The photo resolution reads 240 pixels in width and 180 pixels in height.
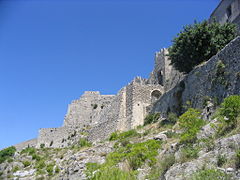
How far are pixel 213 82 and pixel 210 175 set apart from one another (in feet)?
33.1

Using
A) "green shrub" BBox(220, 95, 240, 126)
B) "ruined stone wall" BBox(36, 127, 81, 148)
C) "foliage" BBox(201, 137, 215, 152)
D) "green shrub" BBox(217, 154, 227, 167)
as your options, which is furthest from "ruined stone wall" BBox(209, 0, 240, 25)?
"ruined stone wall" BBox(36, 127, 81, 148)

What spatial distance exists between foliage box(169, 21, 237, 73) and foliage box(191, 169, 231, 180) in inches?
580

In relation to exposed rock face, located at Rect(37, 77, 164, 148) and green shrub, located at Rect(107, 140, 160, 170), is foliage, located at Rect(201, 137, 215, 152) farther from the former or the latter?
exposed rock face, located at Rect(37, 77, 164, 148)

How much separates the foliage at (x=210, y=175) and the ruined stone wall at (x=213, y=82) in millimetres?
7611

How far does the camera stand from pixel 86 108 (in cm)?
3909

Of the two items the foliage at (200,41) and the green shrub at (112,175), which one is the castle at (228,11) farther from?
the green shrub at (112,175)

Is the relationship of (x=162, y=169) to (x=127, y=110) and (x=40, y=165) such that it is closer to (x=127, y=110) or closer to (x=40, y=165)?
(x=40, y=165)

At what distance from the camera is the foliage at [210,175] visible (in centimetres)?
686

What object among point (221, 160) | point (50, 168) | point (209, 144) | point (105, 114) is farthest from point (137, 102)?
point (221, 160)

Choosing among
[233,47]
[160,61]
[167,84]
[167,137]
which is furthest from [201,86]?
[160,61]

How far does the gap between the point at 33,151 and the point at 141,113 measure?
1187 centimetres

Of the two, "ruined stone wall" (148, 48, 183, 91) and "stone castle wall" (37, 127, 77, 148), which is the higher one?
"ruined stone wall" (148, 48, 183, 91)

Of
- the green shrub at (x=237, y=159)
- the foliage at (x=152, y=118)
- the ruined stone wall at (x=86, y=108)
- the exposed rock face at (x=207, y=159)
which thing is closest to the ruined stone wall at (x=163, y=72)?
the foliage at (x=152, y=118)

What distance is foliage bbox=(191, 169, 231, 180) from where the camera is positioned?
6.86 m
